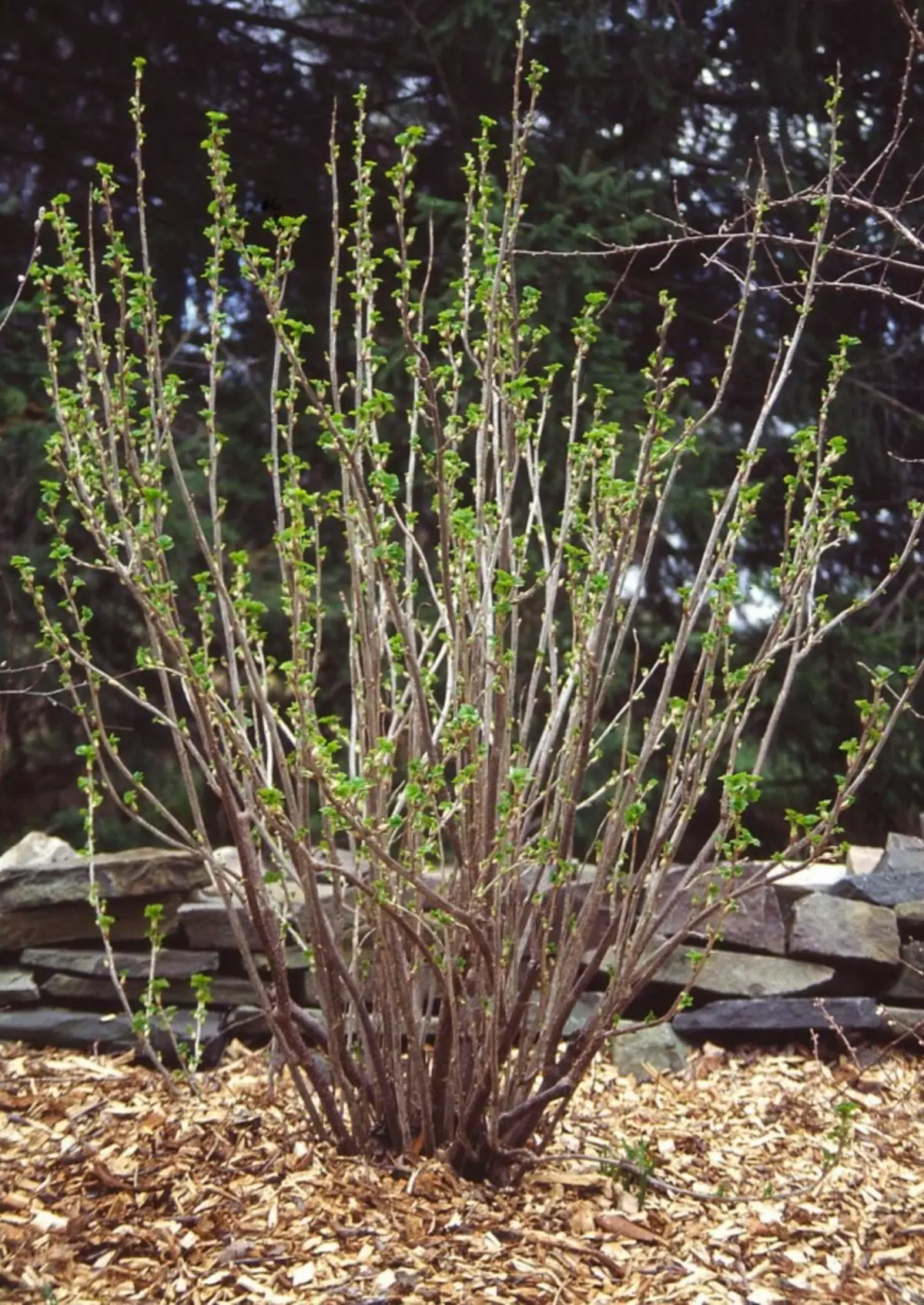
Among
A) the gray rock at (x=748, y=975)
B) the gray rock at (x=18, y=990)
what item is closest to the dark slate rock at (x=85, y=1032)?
the gray rock at (x=18, y=990)

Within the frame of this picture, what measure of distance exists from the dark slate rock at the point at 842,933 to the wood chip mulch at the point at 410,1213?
703 mm

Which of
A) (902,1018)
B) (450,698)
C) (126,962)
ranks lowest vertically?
→ (902,1018)

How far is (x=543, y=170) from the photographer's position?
18.9 feet

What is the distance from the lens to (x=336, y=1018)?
8.50ft

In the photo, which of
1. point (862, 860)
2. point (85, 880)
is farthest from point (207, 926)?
point (862, 860)

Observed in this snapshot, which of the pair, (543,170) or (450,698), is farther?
(543,170)

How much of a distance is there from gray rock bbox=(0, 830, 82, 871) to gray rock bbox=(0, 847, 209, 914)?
105mm

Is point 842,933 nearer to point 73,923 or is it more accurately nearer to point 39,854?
point 73,923

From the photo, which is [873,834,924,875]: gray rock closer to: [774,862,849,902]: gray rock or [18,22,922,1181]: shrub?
[774,862,849,902]: gray rock

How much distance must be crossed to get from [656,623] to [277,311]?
440 centimetres

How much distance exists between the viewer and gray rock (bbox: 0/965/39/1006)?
368cm

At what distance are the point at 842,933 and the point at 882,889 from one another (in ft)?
0.70

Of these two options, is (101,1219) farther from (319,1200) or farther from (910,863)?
(910,863)

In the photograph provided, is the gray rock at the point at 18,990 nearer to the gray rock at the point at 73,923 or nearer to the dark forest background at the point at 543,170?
the gray rock at the point at 73,923
